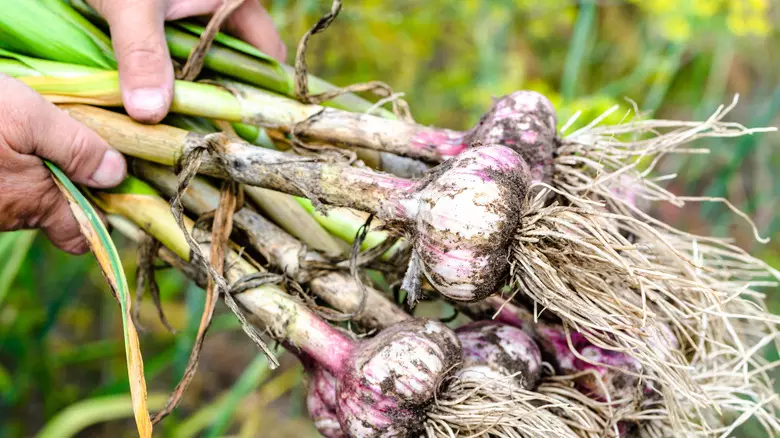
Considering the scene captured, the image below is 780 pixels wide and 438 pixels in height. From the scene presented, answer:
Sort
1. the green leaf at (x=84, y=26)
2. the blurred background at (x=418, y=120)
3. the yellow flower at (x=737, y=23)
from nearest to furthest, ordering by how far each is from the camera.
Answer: the green leaf at (x=84, y=26) → the blurred background at (x=418, y=120) → the yellow flower at (x=737, y=23)

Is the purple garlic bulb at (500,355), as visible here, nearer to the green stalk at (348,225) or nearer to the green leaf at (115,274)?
the green stalk at (348,225)

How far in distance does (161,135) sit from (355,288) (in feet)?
1.10

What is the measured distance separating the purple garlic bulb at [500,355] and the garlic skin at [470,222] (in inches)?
4.9

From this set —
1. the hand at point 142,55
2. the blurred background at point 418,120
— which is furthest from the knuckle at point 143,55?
the blurred background at point 418,120

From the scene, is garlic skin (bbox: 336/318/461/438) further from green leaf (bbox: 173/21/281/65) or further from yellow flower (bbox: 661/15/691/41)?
yellow flower (bbox: 661/15/691/41)

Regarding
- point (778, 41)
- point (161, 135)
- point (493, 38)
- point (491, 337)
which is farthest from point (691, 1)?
point (778, 41)

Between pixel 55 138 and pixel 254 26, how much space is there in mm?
352

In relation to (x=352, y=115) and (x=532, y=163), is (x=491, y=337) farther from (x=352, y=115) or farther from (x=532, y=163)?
(x=352, y=115)

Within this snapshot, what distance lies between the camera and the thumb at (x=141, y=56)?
2.68 feet

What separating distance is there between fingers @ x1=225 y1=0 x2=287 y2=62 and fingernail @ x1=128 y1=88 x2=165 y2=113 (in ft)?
0.70

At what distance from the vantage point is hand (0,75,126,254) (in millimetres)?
770

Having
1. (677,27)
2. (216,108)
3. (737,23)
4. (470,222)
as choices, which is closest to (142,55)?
(216,108)

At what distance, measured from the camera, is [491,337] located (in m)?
0.81

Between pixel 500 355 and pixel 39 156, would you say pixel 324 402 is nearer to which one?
pixel 500 355
